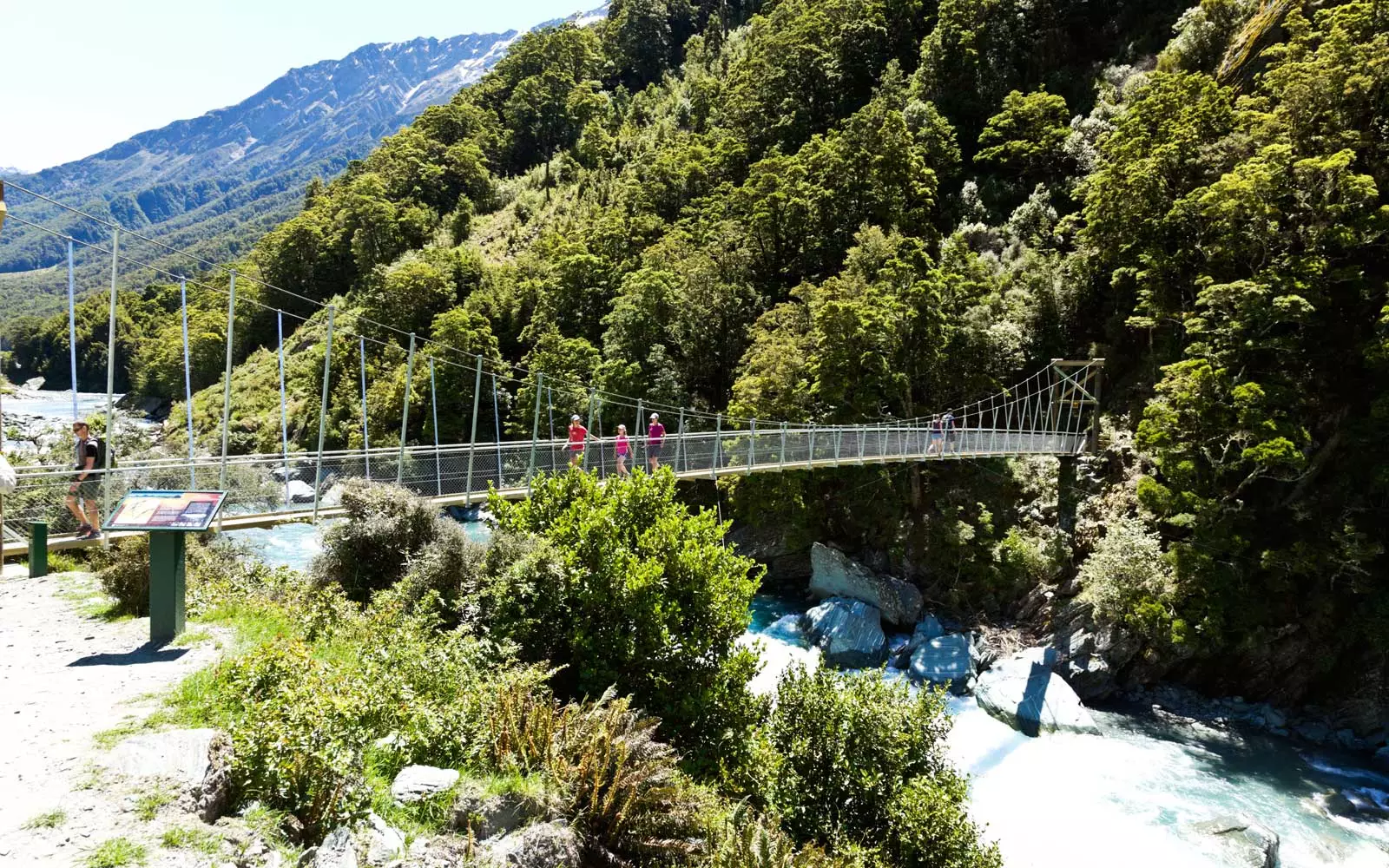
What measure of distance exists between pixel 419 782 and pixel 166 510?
10.5 ft

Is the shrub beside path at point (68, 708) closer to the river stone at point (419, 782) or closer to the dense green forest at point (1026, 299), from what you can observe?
the river stone at point (419, 782)

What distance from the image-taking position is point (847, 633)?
16.6 meters

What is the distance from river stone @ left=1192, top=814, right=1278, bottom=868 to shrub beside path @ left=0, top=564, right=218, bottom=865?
1223 centimetres

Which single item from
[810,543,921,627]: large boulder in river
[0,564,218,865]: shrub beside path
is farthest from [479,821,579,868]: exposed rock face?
[810,543,921,627]: large boulder in river

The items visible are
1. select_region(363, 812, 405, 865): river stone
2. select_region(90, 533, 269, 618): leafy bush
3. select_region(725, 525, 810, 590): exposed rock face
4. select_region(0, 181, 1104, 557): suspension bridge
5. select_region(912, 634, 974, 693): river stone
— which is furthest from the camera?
select_region(725, 525, 810, 590): exposed rock face

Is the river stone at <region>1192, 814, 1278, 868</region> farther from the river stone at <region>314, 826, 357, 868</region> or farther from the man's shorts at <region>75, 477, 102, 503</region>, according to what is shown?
the man's shorts at <region>75, 477, 102, 503</region>

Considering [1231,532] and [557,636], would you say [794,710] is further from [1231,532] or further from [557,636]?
[1231,532]

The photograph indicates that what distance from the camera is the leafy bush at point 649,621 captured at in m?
7.58

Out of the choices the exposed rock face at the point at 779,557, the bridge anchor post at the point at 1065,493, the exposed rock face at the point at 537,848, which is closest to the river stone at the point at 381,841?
the exposed rock face at the point at 537,848

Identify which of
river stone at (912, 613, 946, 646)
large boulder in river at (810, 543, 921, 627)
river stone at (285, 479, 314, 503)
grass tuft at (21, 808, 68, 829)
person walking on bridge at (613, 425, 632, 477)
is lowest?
river stone at (912, 613, 946, 646)

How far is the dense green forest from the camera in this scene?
1398 centimetres

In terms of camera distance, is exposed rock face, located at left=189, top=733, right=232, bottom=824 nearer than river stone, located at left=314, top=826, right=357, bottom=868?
No

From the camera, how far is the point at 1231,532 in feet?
46.2

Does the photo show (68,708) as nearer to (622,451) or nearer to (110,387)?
(110,387)
